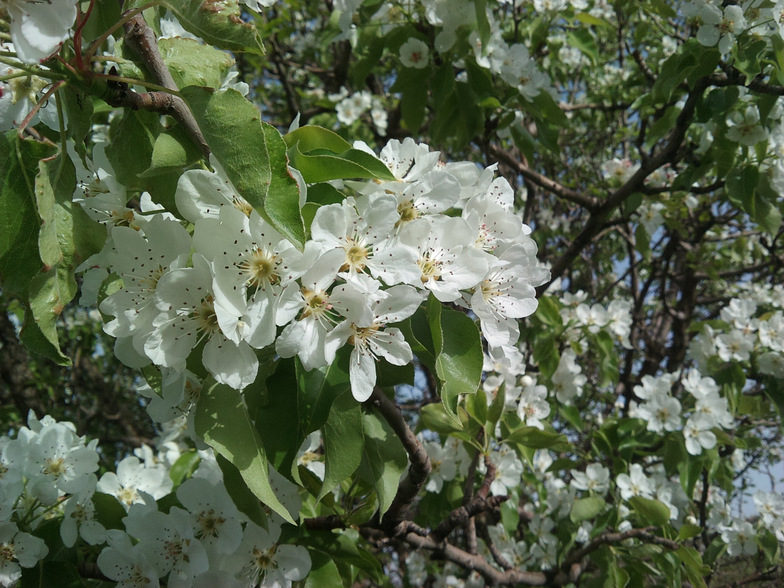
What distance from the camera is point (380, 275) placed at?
92 centimetres

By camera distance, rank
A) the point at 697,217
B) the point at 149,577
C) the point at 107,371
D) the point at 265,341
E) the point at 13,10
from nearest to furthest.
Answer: the point at 13,10 → the point at 265,341 → the point at 149,577 → the point at 697,217 → the point at 107,371

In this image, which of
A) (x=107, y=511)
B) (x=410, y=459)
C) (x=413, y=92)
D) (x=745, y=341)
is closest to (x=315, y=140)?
(x=410, y=459)

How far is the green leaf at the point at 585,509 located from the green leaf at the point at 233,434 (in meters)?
1.66

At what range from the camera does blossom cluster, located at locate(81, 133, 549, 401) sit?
88 centimetres

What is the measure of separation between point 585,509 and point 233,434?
1774mm

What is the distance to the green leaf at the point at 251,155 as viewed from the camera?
0.75 meters

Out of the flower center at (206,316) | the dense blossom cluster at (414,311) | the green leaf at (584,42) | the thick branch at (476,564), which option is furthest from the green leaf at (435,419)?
the green leaf at (584,42)

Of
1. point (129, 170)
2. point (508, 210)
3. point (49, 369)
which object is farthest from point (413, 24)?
point (49, 369)

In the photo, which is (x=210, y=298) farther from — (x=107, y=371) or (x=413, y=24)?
(x=107, y=371)

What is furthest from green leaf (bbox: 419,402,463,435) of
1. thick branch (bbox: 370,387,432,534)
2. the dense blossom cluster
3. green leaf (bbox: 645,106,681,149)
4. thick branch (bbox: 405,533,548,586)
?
green leaf (bbox: 645,106,681,149)

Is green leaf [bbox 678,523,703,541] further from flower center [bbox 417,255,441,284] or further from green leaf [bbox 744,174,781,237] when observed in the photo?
flower center [bbox 417,255,441,284]

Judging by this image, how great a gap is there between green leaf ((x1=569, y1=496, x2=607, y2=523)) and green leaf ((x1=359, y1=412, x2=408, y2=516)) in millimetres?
1354

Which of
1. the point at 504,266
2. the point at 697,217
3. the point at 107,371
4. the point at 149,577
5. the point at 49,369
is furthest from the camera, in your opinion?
the point at 107,371

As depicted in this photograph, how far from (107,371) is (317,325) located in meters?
5.18
